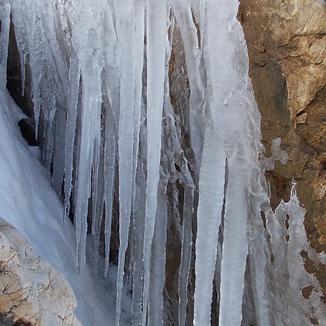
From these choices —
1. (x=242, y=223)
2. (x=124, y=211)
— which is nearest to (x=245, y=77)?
(x=242, y=223)

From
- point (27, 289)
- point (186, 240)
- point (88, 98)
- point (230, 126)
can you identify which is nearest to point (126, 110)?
point (88, 98)

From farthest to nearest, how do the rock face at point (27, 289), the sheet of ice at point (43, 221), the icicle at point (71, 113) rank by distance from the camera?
the icicle at point (71, 113) → the sheet of ice at point (43, 221) → the rock face at point (27, 289)

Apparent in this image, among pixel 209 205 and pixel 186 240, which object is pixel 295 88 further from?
pixel 186 240

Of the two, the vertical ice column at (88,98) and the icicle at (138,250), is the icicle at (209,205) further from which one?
the vertical ice column at (88,98)

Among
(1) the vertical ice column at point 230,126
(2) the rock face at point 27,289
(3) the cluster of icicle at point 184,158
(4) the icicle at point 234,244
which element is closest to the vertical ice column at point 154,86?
(3) the cluster of icicle at point 184,158

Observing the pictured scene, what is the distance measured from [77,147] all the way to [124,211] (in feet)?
2.88

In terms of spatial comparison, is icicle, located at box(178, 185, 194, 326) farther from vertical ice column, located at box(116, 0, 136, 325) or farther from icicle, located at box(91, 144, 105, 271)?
icicle, located at box(91, 144, 105, 271)

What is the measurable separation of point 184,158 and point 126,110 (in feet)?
1.16

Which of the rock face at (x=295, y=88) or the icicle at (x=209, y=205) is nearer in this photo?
the rock face at (x=295, y=88)

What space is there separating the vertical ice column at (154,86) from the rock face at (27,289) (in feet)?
1.47

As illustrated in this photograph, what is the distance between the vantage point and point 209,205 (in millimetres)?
1952

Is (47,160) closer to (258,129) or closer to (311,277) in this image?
(258,129)

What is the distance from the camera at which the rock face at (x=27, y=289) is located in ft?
5.32

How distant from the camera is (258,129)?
1.92 m
